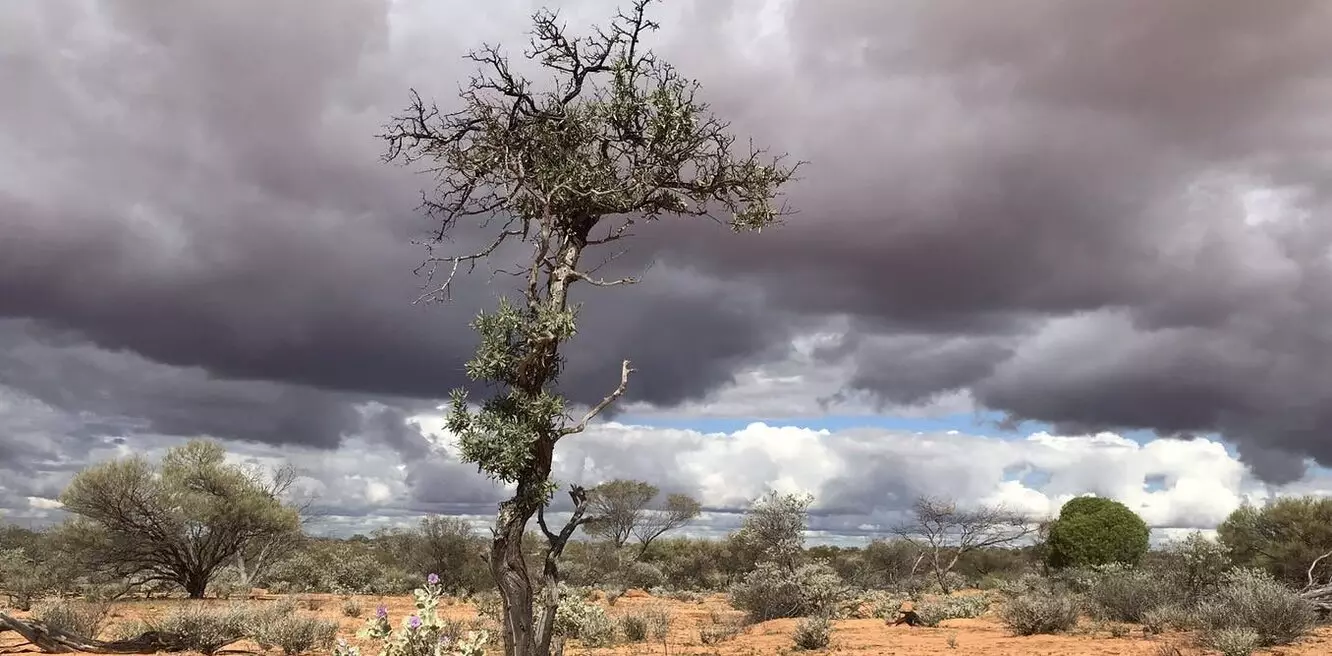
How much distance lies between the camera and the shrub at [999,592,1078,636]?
2083 centimetres

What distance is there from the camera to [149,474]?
3058 centimetres

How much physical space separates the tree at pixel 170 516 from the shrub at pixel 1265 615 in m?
30.2

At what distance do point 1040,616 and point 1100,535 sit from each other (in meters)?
20.8

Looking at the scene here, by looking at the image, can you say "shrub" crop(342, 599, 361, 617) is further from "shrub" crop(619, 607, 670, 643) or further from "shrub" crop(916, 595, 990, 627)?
"shrub" crop(916, 595, 990, 627)

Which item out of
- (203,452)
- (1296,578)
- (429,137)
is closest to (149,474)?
(203,452)

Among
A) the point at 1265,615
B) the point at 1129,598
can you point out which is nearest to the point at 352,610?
the point at 1129,598

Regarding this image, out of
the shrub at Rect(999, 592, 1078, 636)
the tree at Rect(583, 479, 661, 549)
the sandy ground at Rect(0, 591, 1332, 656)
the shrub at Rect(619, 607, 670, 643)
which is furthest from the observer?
the tree at Rect(583, 479, 661, 549)

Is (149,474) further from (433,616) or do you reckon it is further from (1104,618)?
(1104,618)

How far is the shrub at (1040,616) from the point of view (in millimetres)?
20828

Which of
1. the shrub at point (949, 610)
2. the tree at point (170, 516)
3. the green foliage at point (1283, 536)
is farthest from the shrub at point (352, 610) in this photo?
the green foliage at point (1283, 536)

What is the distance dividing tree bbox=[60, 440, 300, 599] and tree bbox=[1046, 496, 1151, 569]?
33567 mm

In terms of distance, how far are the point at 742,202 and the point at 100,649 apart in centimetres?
1328

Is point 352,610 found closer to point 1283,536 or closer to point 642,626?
point 642,626

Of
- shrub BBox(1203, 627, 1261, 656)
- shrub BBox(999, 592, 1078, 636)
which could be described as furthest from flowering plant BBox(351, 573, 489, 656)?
shrub BBox(999, 592, 1078, 636)
